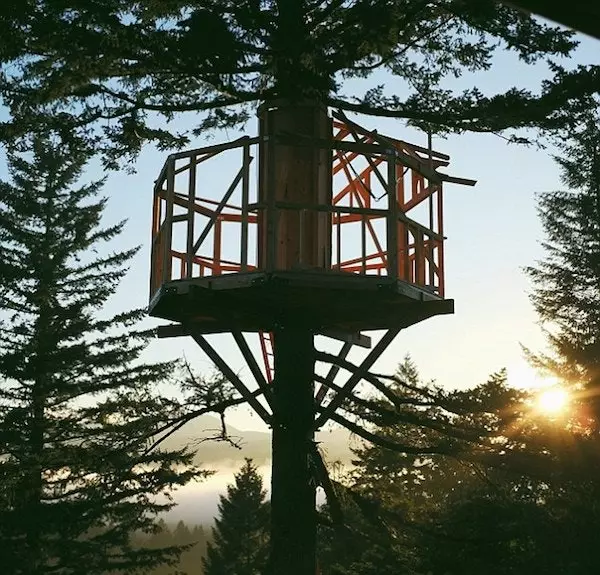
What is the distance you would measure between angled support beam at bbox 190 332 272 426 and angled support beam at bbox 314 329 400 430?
2.28ft

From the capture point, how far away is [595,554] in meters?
12.1

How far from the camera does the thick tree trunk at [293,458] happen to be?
9484 millimetres

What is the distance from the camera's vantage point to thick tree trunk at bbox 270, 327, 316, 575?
9484 mm

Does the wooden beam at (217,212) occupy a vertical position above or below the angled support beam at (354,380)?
above

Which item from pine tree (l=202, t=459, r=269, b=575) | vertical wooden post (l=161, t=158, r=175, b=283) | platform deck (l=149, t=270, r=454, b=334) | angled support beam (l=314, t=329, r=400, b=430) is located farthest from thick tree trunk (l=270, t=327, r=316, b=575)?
pine tree (l=202, t=459, r=269, b=575)

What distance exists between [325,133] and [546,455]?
532 centimetres

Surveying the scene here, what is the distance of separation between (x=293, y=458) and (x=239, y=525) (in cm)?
4340

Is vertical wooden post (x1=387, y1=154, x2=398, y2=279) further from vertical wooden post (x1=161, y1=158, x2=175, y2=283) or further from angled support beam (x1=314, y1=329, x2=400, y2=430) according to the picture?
vertical wooden post (x1=161, y1=158, x2=175, y2=283)

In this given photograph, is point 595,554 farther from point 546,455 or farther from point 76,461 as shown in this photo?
point 76,461

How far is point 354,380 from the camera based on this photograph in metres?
10.2

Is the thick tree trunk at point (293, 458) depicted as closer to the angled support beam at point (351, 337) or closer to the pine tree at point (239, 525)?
the angled support beam at point (351, 337)

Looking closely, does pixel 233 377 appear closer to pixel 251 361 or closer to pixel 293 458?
pixel 251 361

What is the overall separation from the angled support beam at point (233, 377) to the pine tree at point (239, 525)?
40360 mm

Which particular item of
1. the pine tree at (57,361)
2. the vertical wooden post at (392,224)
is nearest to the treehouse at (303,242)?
the vertical wooden post at (392,224)
